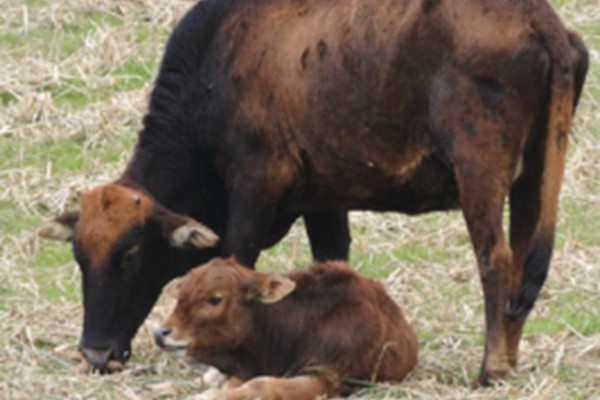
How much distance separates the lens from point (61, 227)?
11.2 meters

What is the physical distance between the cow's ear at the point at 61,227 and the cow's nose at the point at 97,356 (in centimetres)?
79

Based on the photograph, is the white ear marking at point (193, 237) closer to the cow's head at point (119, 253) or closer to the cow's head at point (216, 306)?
the cow's head at point (119, 253)

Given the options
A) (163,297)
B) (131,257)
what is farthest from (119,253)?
(163,297)

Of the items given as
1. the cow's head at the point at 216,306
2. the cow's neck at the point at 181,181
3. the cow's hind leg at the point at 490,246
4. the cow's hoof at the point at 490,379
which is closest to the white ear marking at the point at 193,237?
the cow's neck at the point at 181,181

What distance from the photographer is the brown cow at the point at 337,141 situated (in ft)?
32.5

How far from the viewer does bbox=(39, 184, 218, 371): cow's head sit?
10867 mm

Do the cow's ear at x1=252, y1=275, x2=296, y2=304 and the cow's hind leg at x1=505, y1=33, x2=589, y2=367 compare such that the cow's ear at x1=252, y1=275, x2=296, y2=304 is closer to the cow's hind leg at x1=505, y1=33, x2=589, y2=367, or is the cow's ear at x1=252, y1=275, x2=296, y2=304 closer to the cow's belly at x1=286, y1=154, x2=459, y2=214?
the cow's belly at x1=286, y1=154, x2=459, y2=214

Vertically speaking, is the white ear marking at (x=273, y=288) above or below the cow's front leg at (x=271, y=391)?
above

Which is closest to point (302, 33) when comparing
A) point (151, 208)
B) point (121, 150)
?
point (151, 208)

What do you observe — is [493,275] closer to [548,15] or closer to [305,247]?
[548,15]

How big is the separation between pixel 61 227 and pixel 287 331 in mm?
1828

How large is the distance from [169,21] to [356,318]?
9147 mm

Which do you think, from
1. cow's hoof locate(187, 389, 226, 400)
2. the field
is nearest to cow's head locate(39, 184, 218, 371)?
the field

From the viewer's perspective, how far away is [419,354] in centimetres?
1073
